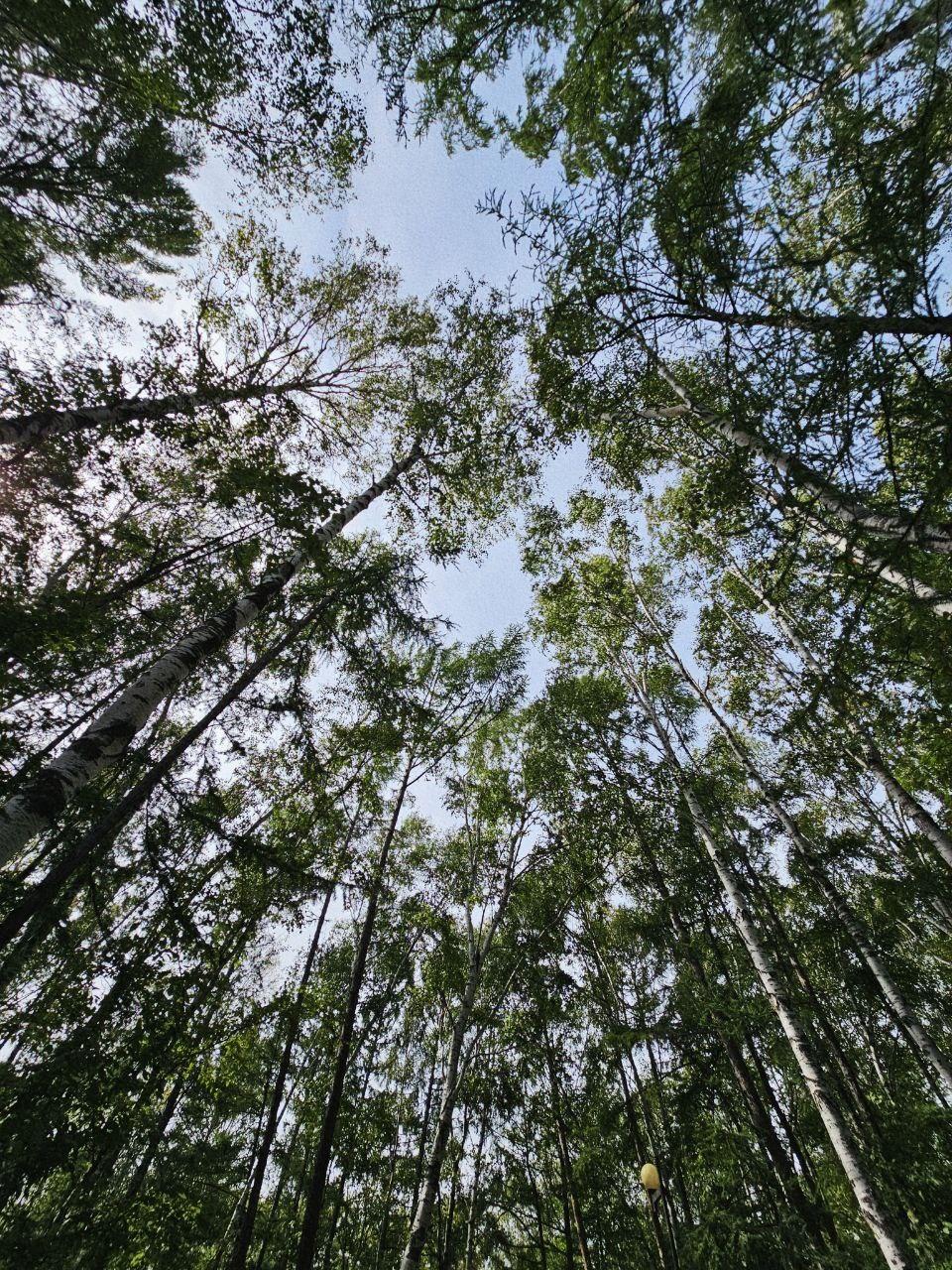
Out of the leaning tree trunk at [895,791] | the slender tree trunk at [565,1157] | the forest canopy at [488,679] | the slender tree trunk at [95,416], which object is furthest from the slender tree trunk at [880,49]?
the slender tree trunk at [565,1157]

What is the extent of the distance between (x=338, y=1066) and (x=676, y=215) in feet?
33.3

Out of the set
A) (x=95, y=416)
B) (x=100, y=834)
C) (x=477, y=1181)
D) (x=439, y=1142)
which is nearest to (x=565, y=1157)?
(x=477, y=1181)

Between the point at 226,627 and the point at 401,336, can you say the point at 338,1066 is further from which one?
the point at 401,336

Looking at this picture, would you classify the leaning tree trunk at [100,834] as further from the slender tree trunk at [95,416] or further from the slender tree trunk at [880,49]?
the slender tree trunk at [880,49]

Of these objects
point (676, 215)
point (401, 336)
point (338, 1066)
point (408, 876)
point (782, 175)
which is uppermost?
point (401, 336)

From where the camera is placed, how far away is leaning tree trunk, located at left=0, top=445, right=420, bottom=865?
108 inches

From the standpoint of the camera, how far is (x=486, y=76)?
14.6ft

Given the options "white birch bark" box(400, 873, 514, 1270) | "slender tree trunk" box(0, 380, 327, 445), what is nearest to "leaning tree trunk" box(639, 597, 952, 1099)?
"white birch bark" box(400, 873, 514, 1270)

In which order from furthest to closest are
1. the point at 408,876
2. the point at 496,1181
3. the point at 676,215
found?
the point at 496,1181
the point at 408,876
the point at 676,215

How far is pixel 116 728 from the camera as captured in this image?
3.41 metres

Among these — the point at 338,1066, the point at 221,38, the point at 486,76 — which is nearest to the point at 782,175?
the point at 486,76

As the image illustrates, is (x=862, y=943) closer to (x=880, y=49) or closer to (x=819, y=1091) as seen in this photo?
(x=819, y=1091)

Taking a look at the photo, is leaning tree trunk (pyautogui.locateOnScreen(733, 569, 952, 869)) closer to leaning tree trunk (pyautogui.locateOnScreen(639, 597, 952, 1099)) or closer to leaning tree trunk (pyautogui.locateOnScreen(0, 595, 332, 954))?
leaning tree trunk (pyautogui.locateOnScreen(639, 597, 952, 1099))

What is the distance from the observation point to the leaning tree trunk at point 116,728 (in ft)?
8.97
